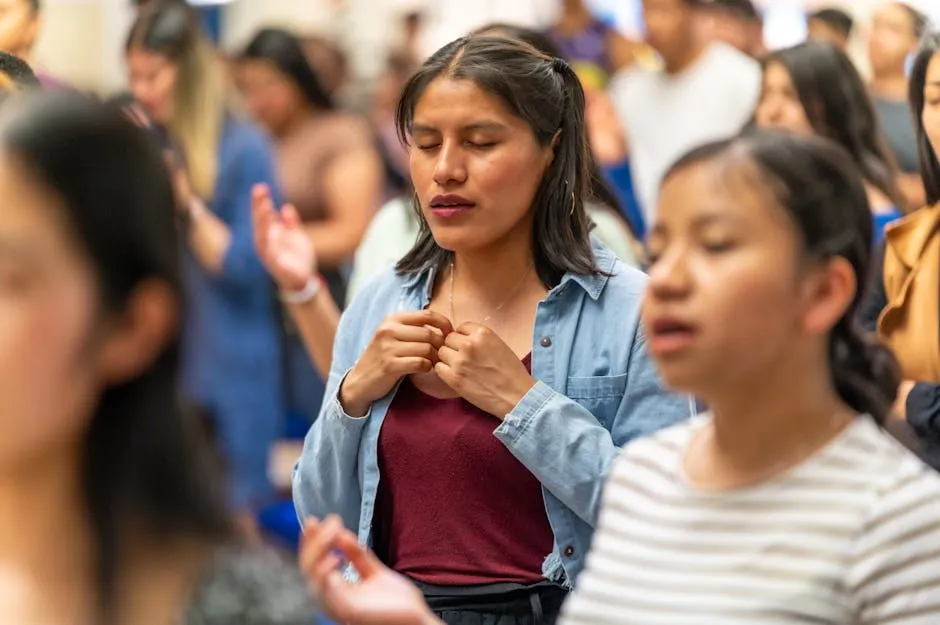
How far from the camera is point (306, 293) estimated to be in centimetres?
346

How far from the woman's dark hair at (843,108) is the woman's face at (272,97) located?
6.94 ft

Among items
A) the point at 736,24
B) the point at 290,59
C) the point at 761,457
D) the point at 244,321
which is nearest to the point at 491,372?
the point at 761,457

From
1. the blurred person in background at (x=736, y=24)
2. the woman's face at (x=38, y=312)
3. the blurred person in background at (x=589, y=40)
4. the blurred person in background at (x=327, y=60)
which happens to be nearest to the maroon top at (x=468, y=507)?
the woman's face at (x=38, y=312)

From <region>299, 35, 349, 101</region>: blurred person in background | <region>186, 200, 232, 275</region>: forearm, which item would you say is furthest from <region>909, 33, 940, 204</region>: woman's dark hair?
<region>299, 35, 349, 101</region>: blurred person in background

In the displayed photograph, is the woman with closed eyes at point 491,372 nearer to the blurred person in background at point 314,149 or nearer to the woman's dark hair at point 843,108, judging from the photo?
the woman's dark hair at point 843,108

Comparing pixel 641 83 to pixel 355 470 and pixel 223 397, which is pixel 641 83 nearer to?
pixel 223 397

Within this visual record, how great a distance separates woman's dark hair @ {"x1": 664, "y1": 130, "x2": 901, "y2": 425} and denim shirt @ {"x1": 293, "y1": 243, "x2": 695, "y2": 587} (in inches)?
20.9

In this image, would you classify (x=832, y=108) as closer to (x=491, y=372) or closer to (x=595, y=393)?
(x=595, y=393)

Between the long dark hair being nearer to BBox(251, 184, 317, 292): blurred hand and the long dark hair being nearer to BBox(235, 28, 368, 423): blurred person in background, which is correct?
BBox(251, 184, 317, 292): blurred hand

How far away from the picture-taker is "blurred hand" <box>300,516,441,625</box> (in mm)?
1660

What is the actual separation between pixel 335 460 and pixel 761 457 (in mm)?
908

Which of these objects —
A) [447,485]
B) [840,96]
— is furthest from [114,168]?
[840,96]

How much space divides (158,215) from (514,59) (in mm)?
1175

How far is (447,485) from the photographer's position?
2.40m
